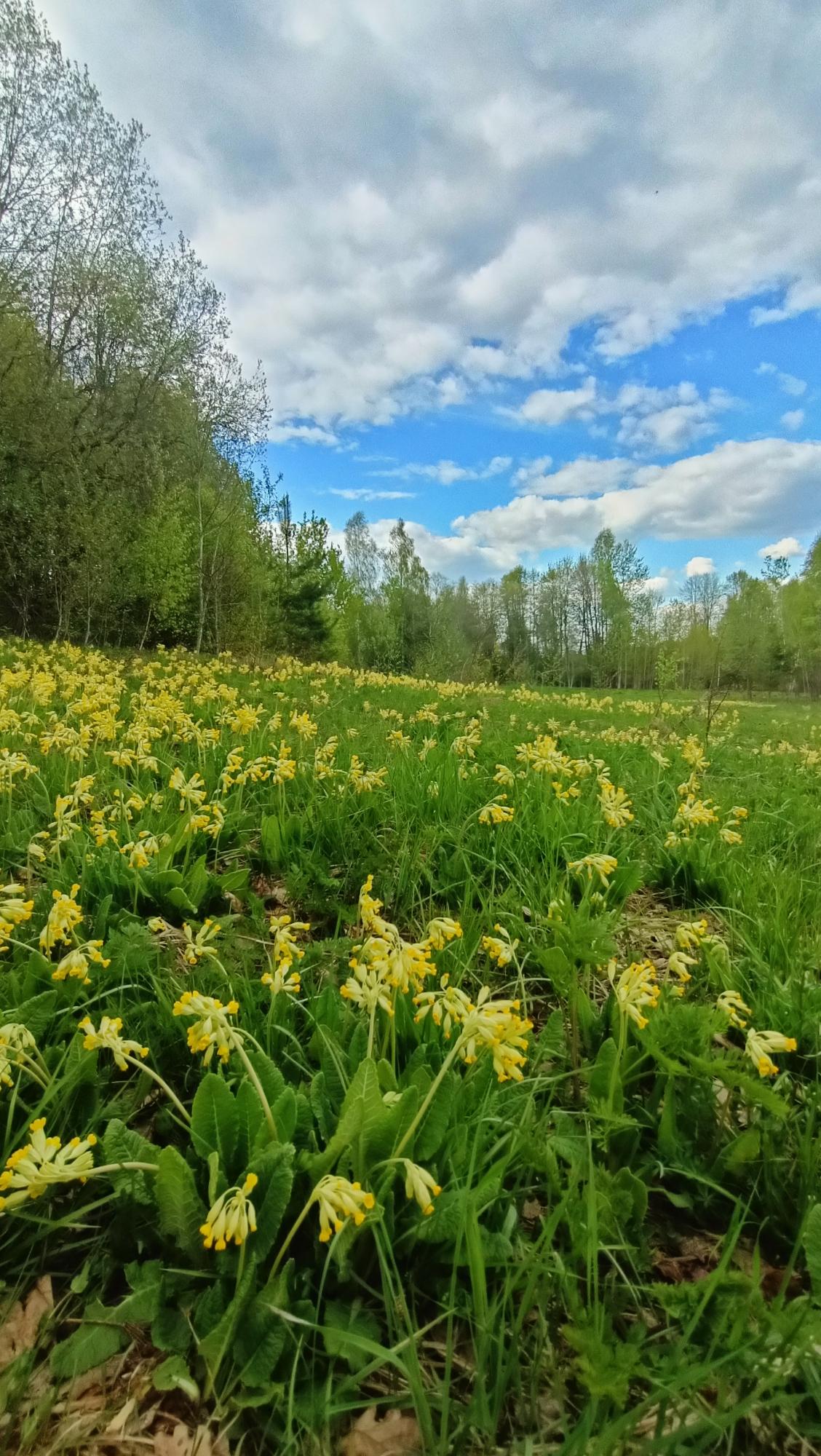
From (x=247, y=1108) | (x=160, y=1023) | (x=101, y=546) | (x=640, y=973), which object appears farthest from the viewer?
(x=101, y=546)

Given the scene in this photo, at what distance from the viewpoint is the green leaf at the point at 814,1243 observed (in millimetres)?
1321

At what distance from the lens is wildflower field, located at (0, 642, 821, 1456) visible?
1170 mm

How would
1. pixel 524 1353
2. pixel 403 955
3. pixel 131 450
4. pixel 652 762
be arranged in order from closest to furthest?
pixel 524 1353
pixel 403 955
pixel 652 762
pixel 131 450

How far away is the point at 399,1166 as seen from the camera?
4.72 feet

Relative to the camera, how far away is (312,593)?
28.8m

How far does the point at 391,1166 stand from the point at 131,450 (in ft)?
80.1

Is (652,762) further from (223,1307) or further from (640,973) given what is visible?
(223,1307)

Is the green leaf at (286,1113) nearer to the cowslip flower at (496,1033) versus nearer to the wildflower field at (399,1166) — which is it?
the wildflower field at (399,1166)

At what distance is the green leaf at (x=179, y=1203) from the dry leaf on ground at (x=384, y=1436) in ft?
1.46

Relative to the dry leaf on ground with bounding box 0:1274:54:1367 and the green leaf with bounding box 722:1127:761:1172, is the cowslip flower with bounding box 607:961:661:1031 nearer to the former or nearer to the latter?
the green leaf with bounding box 722:1127:761:1172

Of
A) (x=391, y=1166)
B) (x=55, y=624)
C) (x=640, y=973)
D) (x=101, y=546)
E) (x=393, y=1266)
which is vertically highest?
(x=101, y=546)

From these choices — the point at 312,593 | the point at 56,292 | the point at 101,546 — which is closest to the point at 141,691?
the point at 101,546

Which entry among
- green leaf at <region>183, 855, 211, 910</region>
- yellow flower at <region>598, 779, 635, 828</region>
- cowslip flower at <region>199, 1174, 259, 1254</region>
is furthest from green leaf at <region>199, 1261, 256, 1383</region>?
yellow flower at <region>598, 779, 635, 828</region>

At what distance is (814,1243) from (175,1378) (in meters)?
1.34
